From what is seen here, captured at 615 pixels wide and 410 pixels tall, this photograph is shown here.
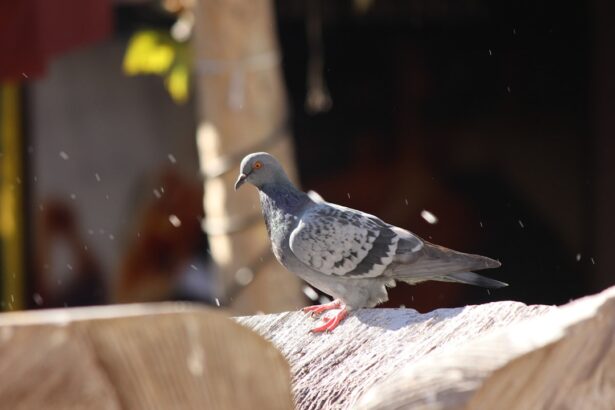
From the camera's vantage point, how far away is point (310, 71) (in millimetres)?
6879

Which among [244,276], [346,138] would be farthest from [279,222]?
[346,138]

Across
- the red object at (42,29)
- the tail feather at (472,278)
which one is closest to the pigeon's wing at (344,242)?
the tail feather at (472,278)

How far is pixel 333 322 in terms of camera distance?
2156 mm

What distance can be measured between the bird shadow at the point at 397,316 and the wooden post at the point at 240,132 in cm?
225

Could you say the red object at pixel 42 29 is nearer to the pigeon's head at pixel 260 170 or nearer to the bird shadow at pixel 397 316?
the pigeon's head at pixel 260 170

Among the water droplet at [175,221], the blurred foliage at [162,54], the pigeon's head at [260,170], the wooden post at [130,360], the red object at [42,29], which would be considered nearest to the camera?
the wooden post at [130,360]

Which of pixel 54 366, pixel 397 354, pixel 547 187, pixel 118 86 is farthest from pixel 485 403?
pixel 118 86

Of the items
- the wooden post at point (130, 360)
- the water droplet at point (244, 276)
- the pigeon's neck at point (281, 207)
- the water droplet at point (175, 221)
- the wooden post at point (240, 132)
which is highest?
the wooden post at point (130, 360)

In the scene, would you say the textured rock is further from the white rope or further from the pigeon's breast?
the white rope

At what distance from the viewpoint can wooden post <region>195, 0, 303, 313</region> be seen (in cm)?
447

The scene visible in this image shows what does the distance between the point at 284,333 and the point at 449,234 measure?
16.4 feet

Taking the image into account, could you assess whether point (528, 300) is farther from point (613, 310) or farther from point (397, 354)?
point (613, 310)

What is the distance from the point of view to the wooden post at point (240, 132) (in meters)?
4.47

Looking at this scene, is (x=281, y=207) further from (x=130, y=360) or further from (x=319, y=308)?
(x=130, y=360)
